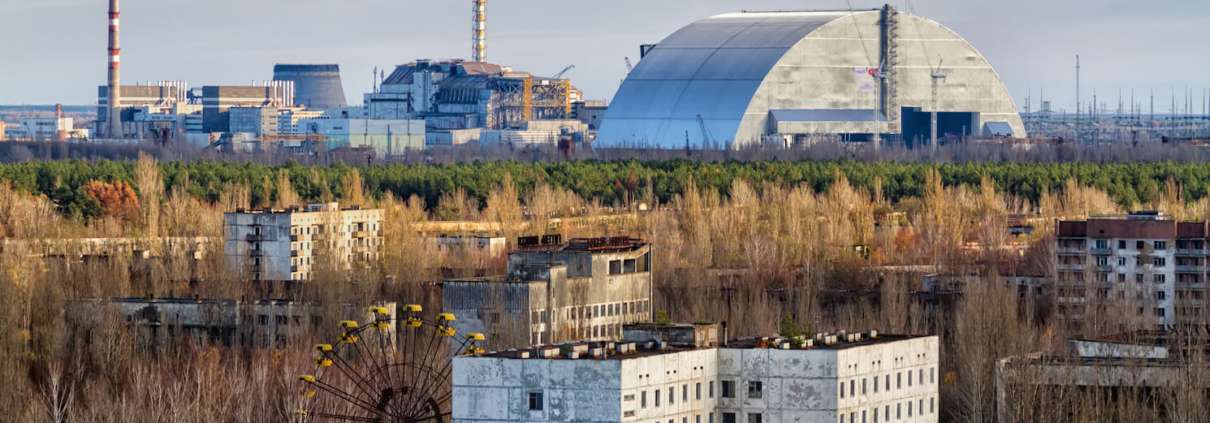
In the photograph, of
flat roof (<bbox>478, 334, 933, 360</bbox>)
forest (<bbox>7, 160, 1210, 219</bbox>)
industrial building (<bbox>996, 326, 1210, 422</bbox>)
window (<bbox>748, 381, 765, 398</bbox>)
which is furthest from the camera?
forest (<bbox>7, 160, 1210, 219</bbox>)

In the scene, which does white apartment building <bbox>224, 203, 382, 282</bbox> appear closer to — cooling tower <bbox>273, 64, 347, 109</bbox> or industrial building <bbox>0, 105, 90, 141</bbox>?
industrial building <bbox>0, 105, 90, 141</bbox>

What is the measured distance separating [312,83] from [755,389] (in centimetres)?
12887

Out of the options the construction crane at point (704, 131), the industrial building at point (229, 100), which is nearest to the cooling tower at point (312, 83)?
the industrial building at point (229, 100)

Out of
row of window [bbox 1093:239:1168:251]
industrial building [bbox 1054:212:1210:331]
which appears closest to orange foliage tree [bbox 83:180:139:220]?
industrial building [bbox 1054:212:1210:331]

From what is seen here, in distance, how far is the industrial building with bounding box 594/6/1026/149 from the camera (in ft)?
275

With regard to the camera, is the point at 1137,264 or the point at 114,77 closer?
the point at 1137,264

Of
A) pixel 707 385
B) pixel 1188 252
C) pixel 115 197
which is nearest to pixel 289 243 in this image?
pixel 115 197

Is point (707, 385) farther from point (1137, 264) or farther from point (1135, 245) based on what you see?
point (1135, 245)

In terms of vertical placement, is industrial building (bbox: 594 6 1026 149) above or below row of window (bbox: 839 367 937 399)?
above

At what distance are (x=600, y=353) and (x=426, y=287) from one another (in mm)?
15922

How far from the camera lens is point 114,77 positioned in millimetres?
110750

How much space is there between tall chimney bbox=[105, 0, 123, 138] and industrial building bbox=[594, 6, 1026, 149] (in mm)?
25161

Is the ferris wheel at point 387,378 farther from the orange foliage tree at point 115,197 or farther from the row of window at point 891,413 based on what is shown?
the orange foliage tree at point 115,197

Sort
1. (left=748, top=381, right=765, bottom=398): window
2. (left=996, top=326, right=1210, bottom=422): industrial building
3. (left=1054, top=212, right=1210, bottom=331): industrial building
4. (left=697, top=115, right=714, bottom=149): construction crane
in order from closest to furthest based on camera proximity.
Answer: (left=748, top=381, right=765, bottom=398): window → (left=996, top=326, right=1210, bottom=422): industrial building → (left=1054, top=212, right=1210, bottom=331): industrial building → (left=697, top=115, right=714, bottom=149): construction crane
